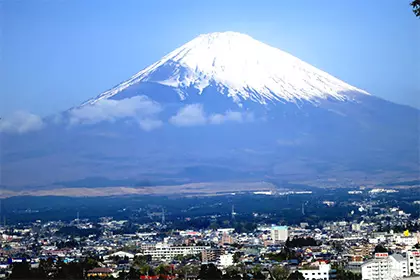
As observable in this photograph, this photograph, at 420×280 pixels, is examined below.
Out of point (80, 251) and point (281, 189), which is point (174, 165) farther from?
point (80, 251)

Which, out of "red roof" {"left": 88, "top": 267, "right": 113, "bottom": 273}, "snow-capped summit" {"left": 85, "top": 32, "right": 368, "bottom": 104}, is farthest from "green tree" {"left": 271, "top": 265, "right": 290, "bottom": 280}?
"snow-capped summit" {"left": 85, "top": 32, "right": 368, "bottom": 104}

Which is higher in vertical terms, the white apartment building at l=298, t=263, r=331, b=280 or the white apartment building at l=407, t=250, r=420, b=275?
the white apartment building at l=407, t=250, r=420, b=275

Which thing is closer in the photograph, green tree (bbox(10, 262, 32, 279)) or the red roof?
green tree (bbox(10, 262, 32, 279))

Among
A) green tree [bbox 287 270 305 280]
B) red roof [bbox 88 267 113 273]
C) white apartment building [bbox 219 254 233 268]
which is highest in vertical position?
white apartment building [bbox 219 254 233 268]

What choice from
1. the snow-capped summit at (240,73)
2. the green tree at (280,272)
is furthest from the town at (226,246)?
the snow-capped summit at (240,73)

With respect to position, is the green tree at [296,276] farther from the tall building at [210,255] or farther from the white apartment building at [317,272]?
the tall building at [210,255]

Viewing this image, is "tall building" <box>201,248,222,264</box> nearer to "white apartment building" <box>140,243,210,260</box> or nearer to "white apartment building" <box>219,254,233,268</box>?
"white apartment building" <box>219,254,233,268</box>
